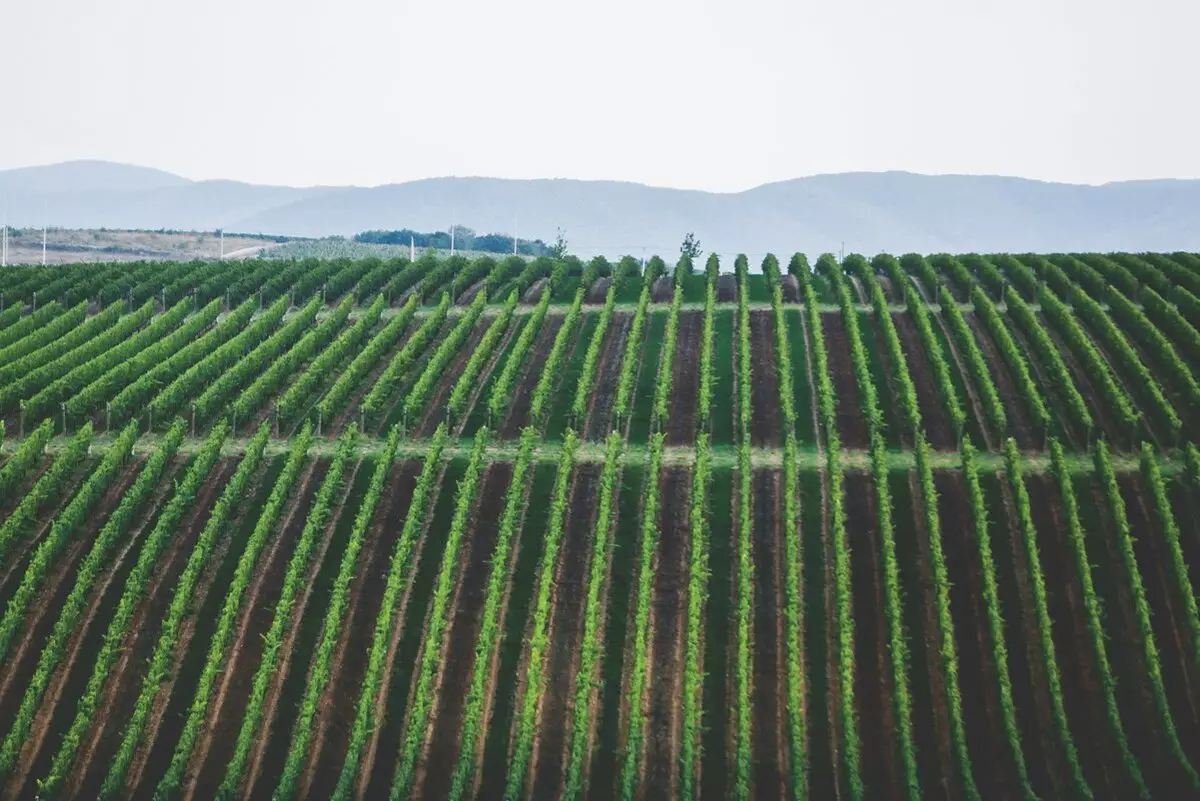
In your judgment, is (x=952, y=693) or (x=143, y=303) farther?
(x=143, y=303)

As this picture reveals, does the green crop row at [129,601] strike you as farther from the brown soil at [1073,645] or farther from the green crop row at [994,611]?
the brown soil at [1073,645]

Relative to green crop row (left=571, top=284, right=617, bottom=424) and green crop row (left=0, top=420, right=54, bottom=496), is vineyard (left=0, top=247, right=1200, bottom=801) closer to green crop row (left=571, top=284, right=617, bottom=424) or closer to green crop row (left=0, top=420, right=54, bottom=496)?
green crop row (left=0, top=420, right=54, bottom=496)

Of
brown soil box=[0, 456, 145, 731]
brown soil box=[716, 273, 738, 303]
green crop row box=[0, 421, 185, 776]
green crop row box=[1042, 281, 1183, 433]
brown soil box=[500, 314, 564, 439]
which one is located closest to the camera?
green crop row box=[0, 421, 185, 776]

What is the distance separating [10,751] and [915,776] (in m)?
23.2

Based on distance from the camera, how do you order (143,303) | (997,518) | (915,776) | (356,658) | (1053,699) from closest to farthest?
(915,776), (1053,699), (356,658), (997,518), (143,303)

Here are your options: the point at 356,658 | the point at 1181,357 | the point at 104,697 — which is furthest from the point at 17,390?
the point at 1181,357

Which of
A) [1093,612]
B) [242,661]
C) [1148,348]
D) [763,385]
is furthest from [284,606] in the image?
[1148,348]

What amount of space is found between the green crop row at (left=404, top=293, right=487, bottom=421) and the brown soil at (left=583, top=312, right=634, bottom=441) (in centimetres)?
703

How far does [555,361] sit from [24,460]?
2142 centimetres

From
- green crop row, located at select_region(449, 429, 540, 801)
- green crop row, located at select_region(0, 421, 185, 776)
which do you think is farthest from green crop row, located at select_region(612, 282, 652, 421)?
green crop row, located at select_region(0, 421, 185, 776)

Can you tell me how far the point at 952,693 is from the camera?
2767 centimetres

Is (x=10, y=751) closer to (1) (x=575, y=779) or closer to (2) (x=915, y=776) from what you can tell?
(1) (x=575, y=779)

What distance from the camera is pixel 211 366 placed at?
45.7 m

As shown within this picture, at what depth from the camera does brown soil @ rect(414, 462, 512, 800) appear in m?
27.1
